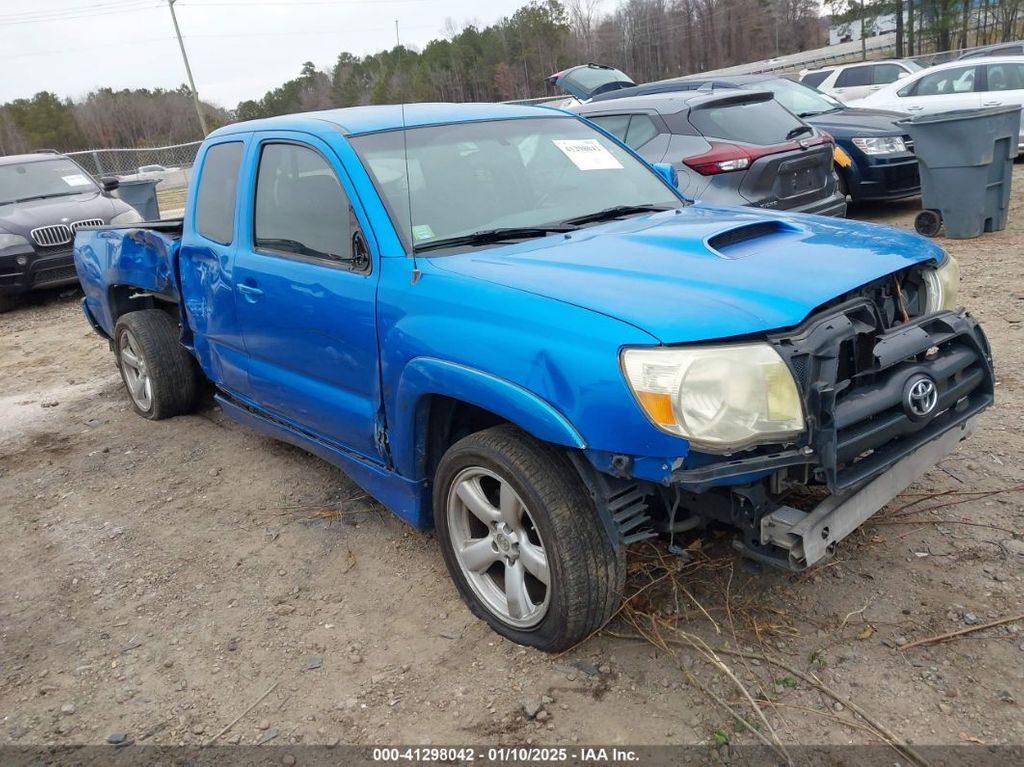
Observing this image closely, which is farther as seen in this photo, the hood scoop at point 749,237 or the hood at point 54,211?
the hood at point 54,211

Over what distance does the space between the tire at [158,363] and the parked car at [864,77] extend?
14.7 m

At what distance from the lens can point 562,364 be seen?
98.0 inches

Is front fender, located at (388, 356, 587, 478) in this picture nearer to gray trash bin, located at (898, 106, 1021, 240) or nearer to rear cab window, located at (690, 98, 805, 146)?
rear cab window, located at (690, 98, 805, 146)

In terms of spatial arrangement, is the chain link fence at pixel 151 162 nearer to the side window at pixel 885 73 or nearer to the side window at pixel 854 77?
the side window at pixel 854 77

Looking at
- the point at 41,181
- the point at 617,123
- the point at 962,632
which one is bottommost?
the point at 962,632

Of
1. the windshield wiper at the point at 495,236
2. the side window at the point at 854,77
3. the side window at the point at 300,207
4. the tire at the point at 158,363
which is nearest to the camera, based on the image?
the windshield wiper at the point at 495,236

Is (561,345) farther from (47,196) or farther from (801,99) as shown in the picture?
(47,196)

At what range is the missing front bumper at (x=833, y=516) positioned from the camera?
252 cm

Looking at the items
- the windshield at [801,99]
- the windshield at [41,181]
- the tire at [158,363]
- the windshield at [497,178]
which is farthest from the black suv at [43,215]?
the windshield at [801,99]

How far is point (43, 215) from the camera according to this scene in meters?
9.91

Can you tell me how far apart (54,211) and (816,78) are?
48.6 feet

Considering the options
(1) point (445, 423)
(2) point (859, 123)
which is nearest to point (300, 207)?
(1) point (445, 423)

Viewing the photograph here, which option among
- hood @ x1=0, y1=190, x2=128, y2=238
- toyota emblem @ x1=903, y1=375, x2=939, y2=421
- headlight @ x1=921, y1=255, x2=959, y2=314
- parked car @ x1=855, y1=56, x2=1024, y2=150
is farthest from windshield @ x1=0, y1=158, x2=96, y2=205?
parked car @ x1=855, y1=56, x2=1024, y2=150

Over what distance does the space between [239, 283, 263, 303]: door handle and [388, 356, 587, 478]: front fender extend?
1.07 meters
